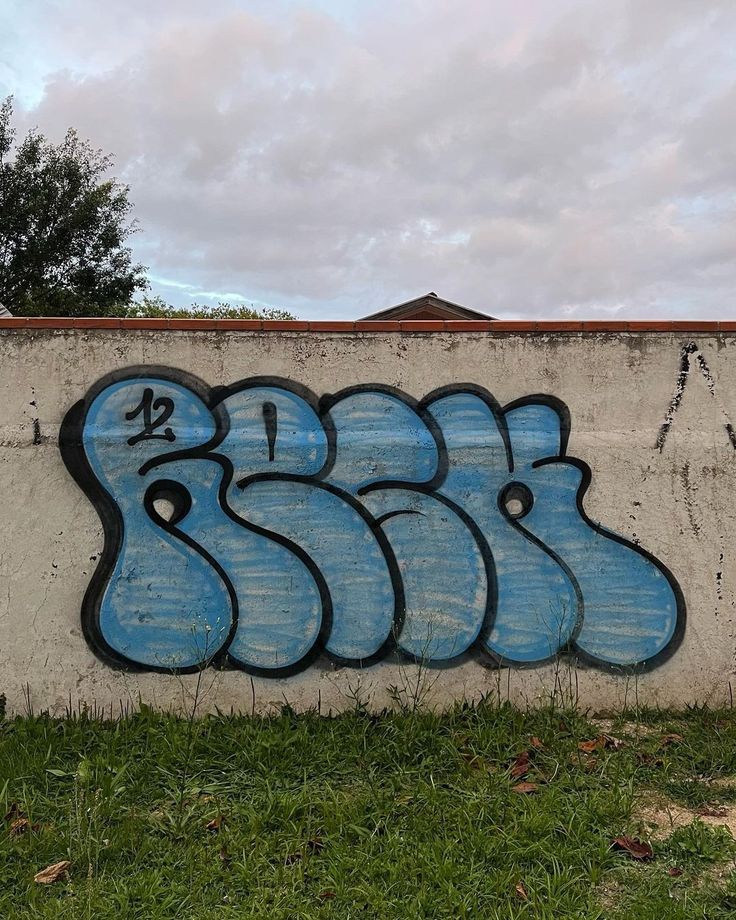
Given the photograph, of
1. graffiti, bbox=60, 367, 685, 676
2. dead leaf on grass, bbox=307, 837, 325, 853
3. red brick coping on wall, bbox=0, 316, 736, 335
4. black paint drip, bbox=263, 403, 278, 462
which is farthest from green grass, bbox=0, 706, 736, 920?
red brick coping on wall, bbox=0, 316, 736, 335

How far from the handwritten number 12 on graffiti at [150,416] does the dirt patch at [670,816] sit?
3.08 meters

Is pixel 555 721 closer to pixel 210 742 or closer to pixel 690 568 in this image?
pixel 690 568

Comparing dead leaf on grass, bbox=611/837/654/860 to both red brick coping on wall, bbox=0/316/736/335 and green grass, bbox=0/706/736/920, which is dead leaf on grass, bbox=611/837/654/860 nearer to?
green grass, bbox=0/706/736/920

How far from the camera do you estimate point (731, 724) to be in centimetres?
399

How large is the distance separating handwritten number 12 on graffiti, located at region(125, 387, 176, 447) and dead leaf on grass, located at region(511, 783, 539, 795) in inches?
102

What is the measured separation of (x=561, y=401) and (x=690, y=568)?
48.7 inches

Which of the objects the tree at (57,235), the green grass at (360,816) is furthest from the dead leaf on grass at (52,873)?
the tree at (57,235)

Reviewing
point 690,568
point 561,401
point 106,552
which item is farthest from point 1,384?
point 690,568

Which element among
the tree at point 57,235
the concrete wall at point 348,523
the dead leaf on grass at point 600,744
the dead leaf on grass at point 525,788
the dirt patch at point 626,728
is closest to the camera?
the dead leaf on grass at point 525,788

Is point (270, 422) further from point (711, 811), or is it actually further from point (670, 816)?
point (711, 811)

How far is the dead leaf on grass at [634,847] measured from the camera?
116 inches

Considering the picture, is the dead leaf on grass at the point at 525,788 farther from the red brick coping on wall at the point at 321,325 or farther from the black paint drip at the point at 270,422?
the red brick coping on wall at the point at 321,325

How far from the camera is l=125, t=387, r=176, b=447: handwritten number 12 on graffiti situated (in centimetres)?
418

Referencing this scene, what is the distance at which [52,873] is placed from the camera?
287cm
